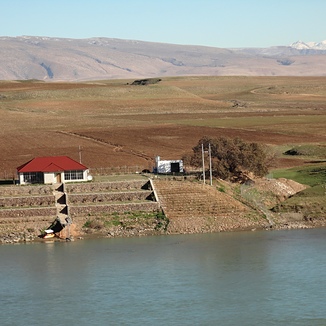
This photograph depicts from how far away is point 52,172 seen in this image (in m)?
48.2

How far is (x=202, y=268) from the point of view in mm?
36312

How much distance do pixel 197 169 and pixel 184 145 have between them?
18769mm

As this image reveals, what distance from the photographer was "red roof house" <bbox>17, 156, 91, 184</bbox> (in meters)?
48.3

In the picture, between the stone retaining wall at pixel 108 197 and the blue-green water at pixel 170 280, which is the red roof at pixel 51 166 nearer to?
the stone retaining wall at pixel 108 197

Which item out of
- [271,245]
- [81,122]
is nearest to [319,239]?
[271,245]

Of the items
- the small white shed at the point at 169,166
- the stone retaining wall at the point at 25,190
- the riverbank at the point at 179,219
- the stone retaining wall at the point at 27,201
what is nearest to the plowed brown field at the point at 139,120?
the small white shed at the point at 169,166

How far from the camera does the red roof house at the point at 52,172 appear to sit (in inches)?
1902

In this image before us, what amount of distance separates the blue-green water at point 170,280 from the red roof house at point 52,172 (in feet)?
24.1

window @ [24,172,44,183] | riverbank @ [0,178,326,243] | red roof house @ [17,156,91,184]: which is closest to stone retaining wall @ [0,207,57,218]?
riverbank @ [0,178,326,243]

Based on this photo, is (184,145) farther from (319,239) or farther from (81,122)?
(319,239)

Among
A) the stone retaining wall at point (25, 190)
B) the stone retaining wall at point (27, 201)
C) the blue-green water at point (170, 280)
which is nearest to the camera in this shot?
the blue-green water at point (170, 280)

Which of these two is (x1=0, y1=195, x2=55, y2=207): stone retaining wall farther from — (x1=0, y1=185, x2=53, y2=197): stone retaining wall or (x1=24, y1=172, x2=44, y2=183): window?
(x1=24, y1=172, x2=44, y2=183): window

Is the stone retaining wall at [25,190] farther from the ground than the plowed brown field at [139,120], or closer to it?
closer to it

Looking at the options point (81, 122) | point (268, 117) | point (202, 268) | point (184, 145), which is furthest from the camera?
point (268, 117)
